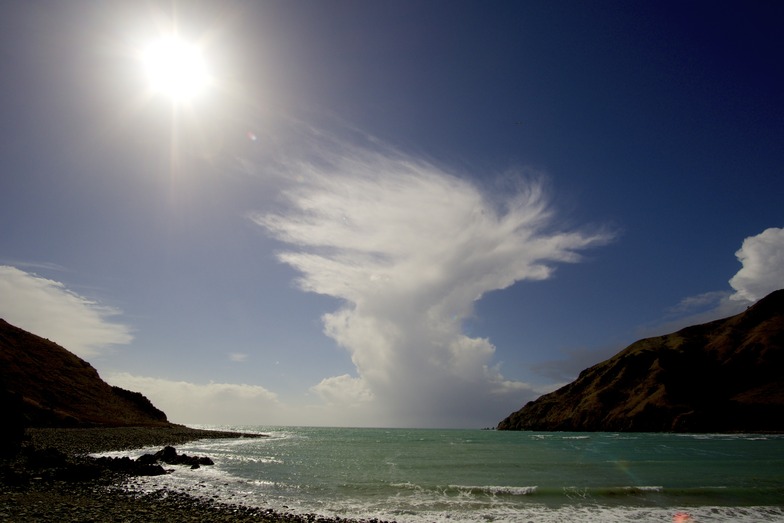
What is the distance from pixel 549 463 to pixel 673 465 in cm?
1192

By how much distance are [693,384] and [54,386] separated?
633 ft

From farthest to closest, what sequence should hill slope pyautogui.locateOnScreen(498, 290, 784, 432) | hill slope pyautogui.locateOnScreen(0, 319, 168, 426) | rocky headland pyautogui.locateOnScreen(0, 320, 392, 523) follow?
1. hill slope pyautogui.locateOnScreen(498, 290, 784, 432)
2. hill slope pyautogui.locateOnScreen(0, 319, 168, 426)
3. rocky headland pyautogui.locateOnScreen(0, 320, 392, 523)

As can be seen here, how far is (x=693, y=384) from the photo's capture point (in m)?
149

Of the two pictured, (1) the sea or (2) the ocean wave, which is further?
(2) the ocean wave

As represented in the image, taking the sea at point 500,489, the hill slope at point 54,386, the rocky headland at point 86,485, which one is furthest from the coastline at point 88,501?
the hill slope at point 54,386

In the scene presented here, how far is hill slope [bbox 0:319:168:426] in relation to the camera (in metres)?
70.9

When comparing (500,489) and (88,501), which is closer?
(88,501)

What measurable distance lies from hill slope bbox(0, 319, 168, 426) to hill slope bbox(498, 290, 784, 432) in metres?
155

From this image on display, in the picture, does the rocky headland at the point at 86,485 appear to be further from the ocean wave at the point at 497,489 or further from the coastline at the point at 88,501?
the ocean wave at the point at 497,489

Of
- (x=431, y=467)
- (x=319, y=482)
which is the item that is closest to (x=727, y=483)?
(x=431, y=467)

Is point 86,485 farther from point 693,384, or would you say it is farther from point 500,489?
point 693,384

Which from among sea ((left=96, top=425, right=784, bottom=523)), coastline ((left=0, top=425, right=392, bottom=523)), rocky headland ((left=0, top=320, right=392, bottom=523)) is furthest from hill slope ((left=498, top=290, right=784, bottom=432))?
coastline ((left=0, top=425, right=392, bottom=523))

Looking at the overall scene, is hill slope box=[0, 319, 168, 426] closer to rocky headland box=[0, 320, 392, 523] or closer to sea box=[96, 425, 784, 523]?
rocky headland box=[0, 320, 392, 523]

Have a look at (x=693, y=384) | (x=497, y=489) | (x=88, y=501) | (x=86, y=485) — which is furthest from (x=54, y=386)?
(x=693, y=384)
